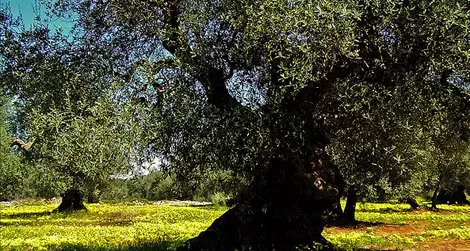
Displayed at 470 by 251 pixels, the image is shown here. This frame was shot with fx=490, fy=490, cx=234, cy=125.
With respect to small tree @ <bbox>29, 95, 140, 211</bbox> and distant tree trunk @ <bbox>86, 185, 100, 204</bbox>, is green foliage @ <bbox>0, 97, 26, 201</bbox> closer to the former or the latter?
distant tree trunk @ <bbox>86, 185, 100, 204</bbox>

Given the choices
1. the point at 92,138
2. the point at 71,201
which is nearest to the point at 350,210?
the point at 71,201

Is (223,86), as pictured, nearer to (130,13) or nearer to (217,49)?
(217,49)

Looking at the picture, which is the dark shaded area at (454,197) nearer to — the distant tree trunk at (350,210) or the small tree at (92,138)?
the distant tree trunk at (350,210)

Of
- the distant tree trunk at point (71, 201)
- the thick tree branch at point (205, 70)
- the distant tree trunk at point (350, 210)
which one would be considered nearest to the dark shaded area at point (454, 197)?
the distant tree trunk at point (350, 210)

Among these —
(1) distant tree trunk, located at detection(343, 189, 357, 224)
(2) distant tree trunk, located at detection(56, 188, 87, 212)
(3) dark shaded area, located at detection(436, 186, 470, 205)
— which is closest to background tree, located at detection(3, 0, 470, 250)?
(1) distant tree trunk, located at detection(343, 189, 357, 224)

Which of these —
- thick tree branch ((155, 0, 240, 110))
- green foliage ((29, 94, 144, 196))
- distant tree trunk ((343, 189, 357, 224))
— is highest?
thick tree branch ((155, 0, 240, 110))

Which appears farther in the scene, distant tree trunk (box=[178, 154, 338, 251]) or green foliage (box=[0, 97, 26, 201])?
green foliage (box=[0, 97, 26, 201])

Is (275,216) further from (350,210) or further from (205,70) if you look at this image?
(350,210)

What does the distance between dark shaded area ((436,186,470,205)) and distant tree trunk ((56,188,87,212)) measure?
47.5 meters

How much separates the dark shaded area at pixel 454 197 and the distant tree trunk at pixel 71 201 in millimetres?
47509

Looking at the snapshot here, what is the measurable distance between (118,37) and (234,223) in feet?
20.4

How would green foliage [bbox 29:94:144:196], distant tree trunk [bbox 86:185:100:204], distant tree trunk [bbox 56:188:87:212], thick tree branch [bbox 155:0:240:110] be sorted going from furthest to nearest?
distant tree trunk [bbox 86:185:100:204] < distant tree trunk [bbox 56:188:87:212] < thick tree branch [bbox 155:0:240:110] < green foliage [bbox 29:94:144:196]

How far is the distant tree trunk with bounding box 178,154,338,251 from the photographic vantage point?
13.4m

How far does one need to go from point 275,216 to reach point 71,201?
34.0 metres
